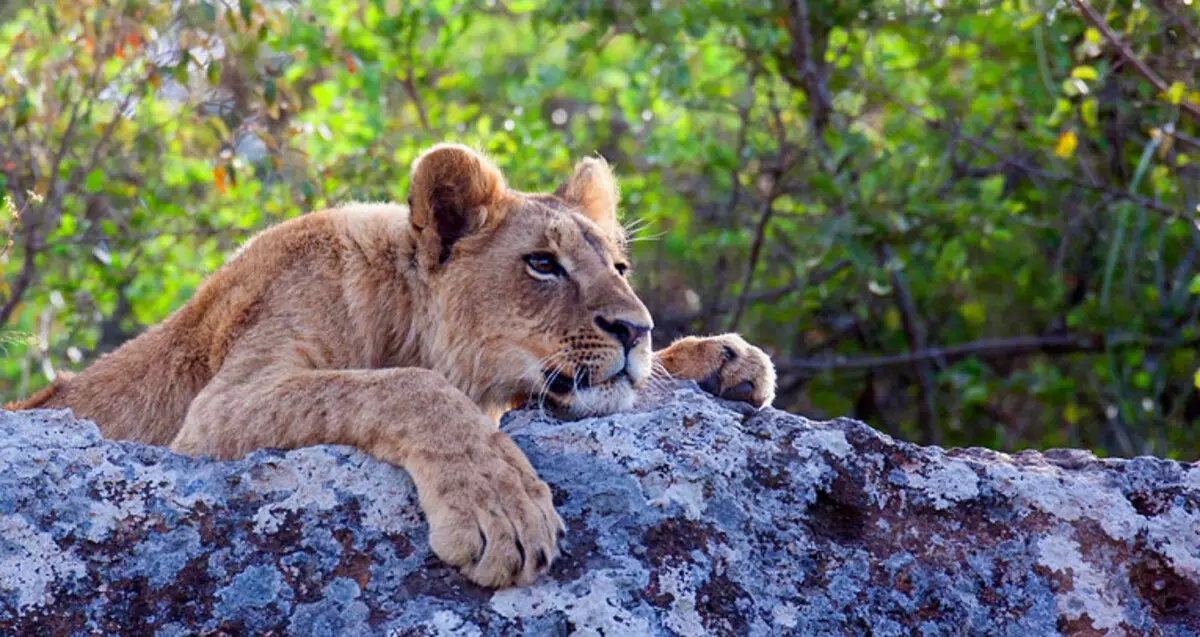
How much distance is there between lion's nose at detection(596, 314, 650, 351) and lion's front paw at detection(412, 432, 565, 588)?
0.92 metres

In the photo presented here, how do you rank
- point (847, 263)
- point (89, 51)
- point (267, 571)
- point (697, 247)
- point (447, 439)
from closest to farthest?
1. point (267, 571)
2. point (447, 439)
3. point (89, 51)
4. point (847, 263)
5. point (697, 247)

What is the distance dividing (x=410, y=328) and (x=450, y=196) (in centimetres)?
42

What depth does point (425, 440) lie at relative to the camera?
3205 mm

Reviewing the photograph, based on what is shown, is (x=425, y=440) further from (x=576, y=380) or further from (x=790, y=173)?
(x=790, y=173)

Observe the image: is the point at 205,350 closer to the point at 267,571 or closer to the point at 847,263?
the point at 267,571

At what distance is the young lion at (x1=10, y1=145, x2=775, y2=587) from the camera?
154 inches

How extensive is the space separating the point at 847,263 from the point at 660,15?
5.65 ft

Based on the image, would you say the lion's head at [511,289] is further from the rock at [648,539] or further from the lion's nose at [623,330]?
the rock at [648,539]

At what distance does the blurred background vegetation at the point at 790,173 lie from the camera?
7.12 metres

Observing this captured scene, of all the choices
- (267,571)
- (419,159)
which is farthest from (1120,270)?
(267,571)

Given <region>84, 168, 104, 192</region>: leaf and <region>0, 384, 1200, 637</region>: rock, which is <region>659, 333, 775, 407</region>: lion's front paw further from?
<region>84, 168, 104, 192</region>: leaf

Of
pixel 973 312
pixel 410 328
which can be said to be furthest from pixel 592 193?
pixel 973 312

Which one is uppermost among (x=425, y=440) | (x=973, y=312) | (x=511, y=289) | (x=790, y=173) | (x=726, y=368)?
(x=425, y=440)

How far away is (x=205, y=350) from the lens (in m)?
4.27
